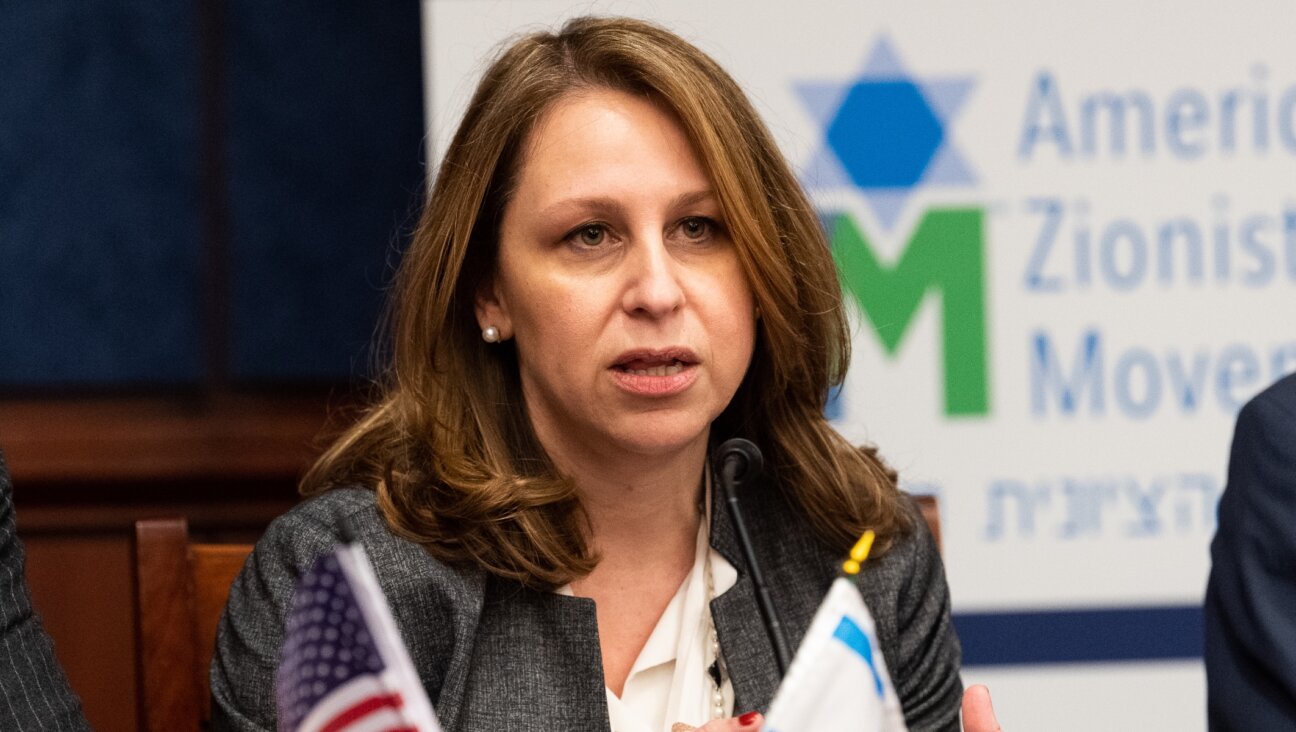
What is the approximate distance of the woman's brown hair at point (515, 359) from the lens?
1593 millimetres

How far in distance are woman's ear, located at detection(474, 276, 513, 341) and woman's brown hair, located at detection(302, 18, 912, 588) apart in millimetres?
12

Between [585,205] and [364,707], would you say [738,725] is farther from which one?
[585,205]

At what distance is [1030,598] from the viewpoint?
224 cm

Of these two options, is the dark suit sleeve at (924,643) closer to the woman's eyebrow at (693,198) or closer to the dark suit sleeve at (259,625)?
the woman's eyebrow at (693,198)

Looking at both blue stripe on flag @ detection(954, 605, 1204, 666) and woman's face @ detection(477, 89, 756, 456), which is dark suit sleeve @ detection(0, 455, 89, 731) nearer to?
woman's face @ detection(477, 89, 756, 456)

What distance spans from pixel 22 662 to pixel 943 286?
54.0 inches

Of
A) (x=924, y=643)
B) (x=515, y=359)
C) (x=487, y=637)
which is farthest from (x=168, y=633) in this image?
(x=924, y=643)

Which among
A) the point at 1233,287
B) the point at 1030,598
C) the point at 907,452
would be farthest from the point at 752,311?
the point at 1233,287

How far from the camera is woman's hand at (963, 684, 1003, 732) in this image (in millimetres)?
1204

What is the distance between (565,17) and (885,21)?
1.56 feet

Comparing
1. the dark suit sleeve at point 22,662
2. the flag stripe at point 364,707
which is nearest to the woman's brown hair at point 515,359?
the dark suit sleeve at point 22,662

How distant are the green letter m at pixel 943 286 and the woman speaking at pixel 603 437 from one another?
50cm

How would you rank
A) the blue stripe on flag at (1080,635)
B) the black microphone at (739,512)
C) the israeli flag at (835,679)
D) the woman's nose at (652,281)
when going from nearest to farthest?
the israeli flag at (835,679) → the black microphone at (739,512) → the woman's nose at (652,281) → the blue stripe on flag at (1080,635)

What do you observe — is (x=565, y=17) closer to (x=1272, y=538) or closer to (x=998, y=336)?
(x=998, y=336)
